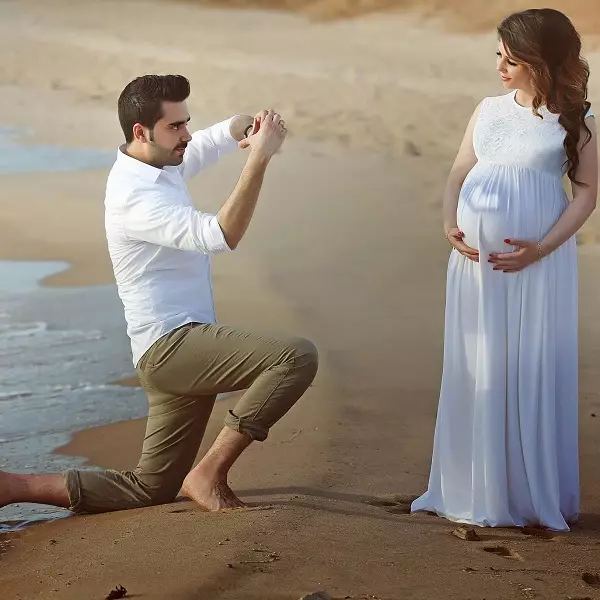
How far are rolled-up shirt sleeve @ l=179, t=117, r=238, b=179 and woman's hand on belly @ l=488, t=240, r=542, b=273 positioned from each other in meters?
0.98

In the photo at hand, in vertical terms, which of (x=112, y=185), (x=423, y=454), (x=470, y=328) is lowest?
(x=423, y=454)

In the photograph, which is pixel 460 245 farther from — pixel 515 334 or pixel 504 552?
pixel 504 552

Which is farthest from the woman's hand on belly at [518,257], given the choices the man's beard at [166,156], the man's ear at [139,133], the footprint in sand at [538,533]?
the man's ear at [139,133]

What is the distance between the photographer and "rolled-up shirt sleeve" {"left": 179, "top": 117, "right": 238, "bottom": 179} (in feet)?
13.3

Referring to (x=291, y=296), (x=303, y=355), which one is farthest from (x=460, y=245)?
(x=291, y=296)

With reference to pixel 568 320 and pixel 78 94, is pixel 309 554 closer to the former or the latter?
pixel 568 320

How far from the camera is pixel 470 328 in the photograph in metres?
3.69

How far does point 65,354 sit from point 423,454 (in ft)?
8.48

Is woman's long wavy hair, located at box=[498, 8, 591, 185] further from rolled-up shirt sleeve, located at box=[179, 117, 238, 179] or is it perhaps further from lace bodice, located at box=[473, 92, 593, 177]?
rolled-up shirt sleeve, located at box=[179, 117, 238, 179]

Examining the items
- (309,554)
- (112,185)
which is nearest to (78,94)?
(112,185)

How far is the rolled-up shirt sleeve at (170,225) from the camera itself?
342cm

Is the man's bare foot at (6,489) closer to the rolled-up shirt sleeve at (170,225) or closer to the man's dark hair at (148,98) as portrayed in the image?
the rolled-up shirt sleeve at (170,225)

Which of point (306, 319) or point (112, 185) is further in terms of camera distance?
point (306, 319)

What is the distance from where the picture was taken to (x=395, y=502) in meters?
3.92
